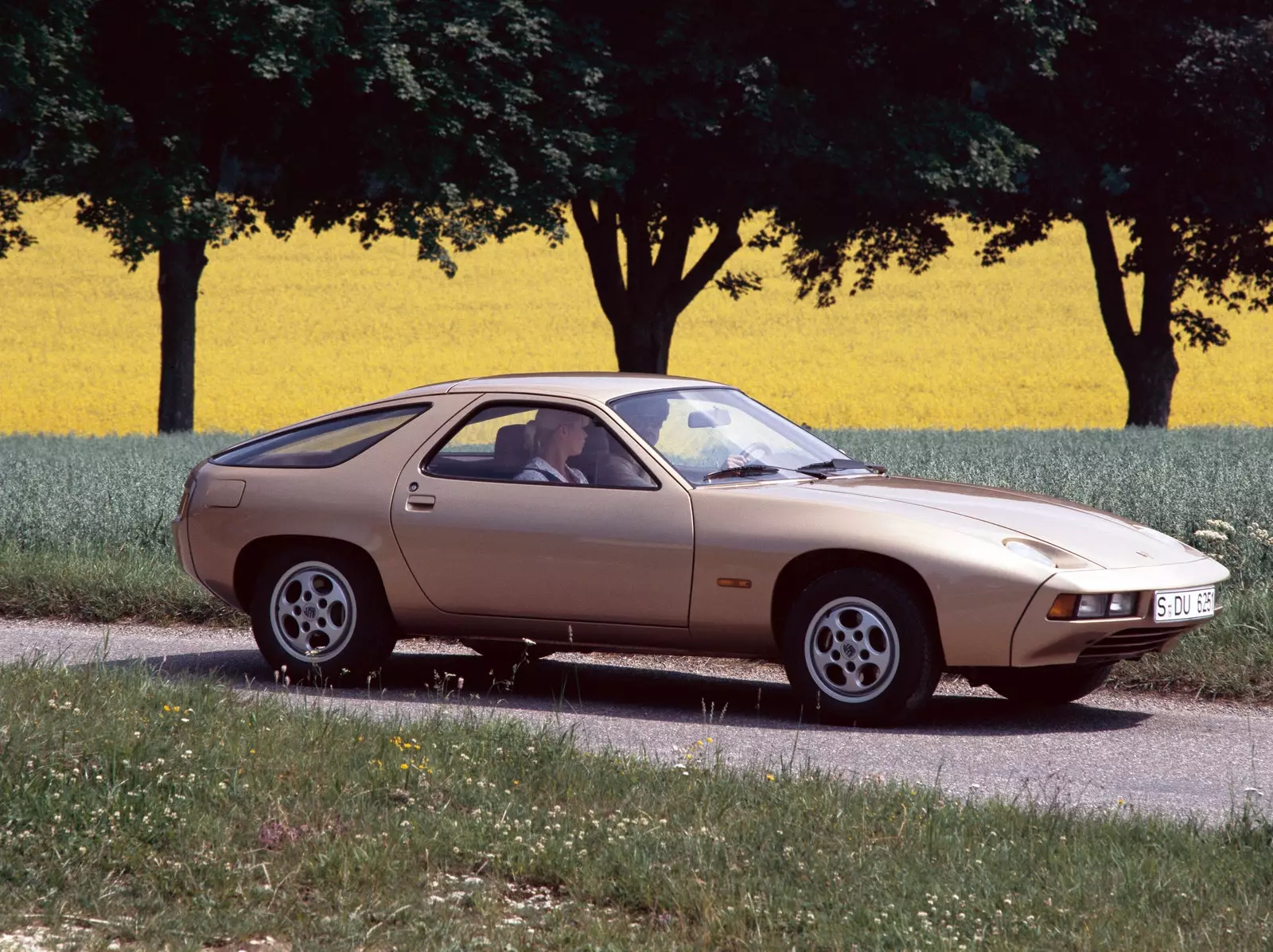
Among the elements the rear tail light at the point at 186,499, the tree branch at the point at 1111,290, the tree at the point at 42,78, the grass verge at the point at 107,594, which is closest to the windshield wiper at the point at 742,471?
the rear tail light at the point at 186,499

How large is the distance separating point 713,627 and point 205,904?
11.9ft

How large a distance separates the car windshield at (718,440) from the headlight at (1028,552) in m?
1.14

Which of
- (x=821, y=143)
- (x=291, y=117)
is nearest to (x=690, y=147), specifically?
(x=821, y=143)

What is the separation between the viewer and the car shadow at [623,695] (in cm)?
793

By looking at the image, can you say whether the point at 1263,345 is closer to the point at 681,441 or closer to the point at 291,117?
the point at 291,117

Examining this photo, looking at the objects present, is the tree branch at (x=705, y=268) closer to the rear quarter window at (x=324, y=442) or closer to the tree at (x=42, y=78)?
the tree at (x=42, y=78)

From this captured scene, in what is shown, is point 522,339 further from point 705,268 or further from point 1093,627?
point 1093,627

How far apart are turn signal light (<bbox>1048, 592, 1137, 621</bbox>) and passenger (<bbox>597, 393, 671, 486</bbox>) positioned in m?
1.86

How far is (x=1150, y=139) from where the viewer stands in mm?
32812

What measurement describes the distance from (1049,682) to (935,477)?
6714 mm

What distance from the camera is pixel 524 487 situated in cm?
834

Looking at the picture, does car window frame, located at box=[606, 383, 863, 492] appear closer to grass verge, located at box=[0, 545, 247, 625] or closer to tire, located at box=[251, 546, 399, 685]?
tire, located at box=[251, 546, 399, 685]

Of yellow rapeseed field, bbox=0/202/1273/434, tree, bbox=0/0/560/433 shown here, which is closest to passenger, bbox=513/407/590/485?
tree, bbox=0/0/560/433

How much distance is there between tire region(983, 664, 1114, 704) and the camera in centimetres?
838
